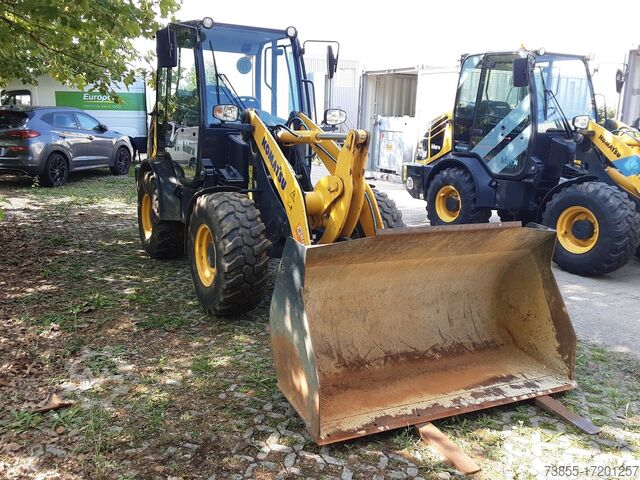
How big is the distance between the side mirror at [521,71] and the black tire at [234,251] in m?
3.80

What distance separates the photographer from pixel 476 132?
7914mm

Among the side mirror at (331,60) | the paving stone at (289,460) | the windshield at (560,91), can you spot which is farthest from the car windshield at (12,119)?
the paving stone at (289,460)

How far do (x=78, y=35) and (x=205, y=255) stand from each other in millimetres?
3585

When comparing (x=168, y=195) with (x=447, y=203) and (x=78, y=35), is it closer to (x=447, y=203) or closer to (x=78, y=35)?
(x=78, y=35)

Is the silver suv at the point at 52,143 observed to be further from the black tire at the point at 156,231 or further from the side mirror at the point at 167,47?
the side mirror at the point at 167,47

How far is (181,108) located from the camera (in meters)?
5.70

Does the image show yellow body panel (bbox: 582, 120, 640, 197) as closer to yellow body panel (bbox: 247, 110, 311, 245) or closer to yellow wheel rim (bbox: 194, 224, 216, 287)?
yellow body panel (bbox: 247, 110, 311, 245)

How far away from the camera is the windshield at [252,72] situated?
5.23m

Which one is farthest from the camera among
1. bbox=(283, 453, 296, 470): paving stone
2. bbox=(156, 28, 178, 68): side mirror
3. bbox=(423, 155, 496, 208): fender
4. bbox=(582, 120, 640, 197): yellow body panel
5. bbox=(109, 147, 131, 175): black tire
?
bbox=(109, 147, 131, 175): black tire

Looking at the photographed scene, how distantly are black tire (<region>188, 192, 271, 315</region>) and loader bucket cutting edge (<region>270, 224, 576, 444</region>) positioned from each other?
0.94 metres

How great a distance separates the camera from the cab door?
17.4 feet

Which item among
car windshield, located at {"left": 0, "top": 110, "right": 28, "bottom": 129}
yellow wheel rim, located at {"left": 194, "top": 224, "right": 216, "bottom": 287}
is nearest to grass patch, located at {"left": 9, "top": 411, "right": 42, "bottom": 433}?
yellow wheel rim, located at {"left": 194, "top": 224, "right": 216, "bottom": 287}

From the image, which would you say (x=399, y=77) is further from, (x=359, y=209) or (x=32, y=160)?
(x=359, y=209)

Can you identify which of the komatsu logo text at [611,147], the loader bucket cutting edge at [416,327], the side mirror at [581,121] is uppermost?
the side mirror at [581,121]
